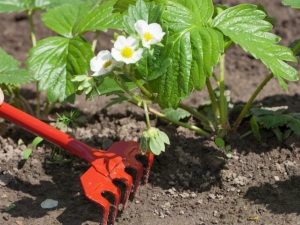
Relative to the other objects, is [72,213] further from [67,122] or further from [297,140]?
[297,140]

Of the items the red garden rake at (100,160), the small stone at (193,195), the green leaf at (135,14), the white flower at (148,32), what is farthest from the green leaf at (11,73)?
the small stone at (193,195)

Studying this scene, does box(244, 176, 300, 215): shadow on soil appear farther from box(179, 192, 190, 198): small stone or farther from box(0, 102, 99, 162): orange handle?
box(0, 102, 99, 162): orange handle

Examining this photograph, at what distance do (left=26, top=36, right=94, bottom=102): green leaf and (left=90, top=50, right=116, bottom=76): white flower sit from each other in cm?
41

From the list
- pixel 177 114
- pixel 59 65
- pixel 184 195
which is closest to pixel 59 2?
pixel 59 65

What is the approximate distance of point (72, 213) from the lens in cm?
226

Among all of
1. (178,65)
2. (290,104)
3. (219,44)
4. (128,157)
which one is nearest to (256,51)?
(219,44)

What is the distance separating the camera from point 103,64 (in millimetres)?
2033

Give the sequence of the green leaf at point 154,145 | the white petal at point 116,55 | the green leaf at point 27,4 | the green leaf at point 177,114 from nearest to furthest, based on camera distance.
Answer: the white petal at point 116,55 → the green leaf at point 154,145 → the green leaf at point 177,114 → the green leaf at point 27,4

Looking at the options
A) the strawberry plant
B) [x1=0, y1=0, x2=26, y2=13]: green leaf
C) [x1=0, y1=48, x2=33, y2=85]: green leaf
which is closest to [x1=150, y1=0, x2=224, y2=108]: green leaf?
the strawberry plant

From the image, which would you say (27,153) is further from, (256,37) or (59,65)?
(256,37)

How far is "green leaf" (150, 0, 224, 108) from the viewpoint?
7.00 feet

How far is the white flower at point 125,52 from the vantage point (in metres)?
1.97

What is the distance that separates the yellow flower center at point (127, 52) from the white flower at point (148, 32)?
1.8 inches

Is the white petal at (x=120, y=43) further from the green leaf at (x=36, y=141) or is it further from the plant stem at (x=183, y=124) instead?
the green leaf at (x=36, y=141)
